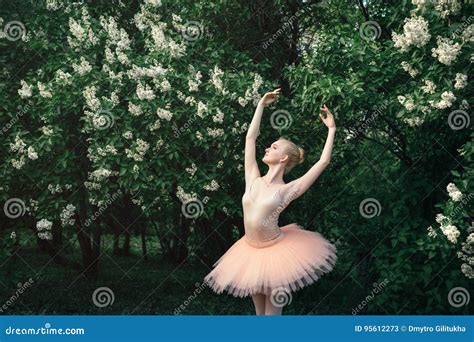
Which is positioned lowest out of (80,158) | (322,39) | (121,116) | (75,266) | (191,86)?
(75,266)

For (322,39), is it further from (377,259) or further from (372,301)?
(372,301)

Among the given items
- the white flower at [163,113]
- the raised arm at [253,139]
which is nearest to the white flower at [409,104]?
the raised arm at [253,139]

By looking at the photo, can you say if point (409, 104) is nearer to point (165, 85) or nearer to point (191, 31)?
point (165, 85)

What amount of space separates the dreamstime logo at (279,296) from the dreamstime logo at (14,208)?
16.7 ft

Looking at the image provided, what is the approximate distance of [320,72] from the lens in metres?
8.50

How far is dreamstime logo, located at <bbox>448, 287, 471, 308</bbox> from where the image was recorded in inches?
329

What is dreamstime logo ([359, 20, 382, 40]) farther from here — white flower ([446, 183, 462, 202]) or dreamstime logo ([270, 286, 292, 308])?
dreamstime logo ([270, 286, 292, 308])

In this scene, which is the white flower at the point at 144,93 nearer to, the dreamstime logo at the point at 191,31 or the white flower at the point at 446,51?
the dreamstime logo at the point at 191,31

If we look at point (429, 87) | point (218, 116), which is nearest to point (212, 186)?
point (218, 116)

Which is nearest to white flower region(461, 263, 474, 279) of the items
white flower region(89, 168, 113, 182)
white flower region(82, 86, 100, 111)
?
white flower region(89, 168, 113, 182)

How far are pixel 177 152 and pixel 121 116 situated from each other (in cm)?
87

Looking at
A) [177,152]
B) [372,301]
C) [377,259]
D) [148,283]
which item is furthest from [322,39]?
[148,283]

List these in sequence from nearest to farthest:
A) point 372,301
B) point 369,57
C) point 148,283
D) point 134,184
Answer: point 369,57
point 134,184
point 372,301
point 148,283

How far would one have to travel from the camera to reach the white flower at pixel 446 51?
22.8ft
